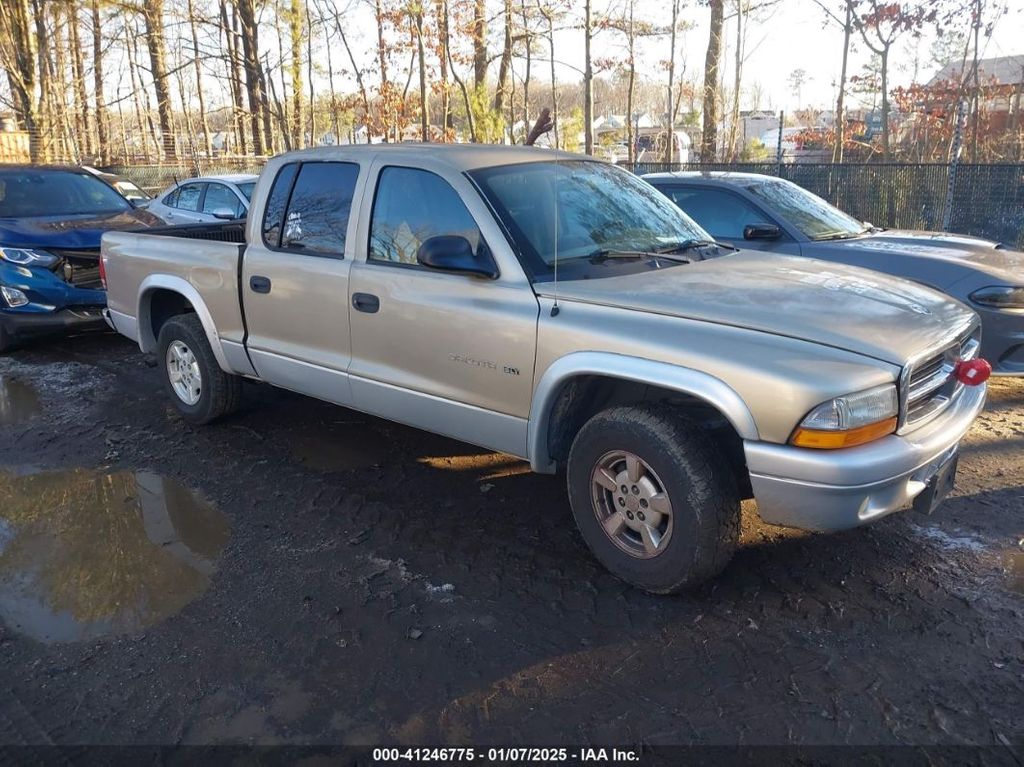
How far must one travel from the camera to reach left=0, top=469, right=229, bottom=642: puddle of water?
3502 millimetres

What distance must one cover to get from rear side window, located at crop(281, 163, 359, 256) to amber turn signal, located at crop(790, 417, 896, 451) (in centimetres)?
265

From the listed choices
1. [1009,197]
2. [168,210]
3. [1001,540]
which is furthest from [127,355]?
[1009,197]

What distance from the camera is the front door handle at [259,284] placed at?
15.8 ft

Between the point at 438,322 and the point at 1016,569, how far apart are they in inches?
113

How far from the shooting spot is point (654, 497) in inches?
132

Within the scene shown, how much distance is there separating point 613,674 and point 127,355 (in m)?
6.59

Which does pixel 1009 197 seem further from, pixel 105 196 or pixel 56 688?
pixel 56 688

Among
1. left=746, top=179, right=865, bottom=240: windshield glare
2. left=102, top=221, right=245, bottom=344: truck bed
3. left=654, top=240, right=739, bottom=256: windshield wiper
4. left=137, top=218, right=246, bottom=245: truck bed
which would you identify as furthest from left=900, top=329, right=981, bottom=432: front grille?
left=137, top=218, right=246, bottom=245: truck bed

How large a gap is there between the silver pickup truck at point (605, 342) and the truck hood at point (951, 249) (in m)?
2.47

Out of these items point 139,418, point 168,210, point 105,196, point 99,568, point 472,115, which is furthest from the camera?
point 472,115

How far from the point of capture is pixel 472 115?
1919 centimetres

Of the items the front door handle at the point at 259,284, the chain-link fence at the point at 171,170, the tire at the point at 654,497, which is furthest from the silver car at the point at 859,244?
the chain-link fence at the point at 171,170

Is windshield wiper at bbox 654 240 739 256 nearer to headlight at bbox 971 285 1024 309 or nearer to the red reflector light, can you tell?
the red reflector light

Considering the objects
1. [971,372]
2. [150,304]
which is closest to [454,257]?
[971,372]
